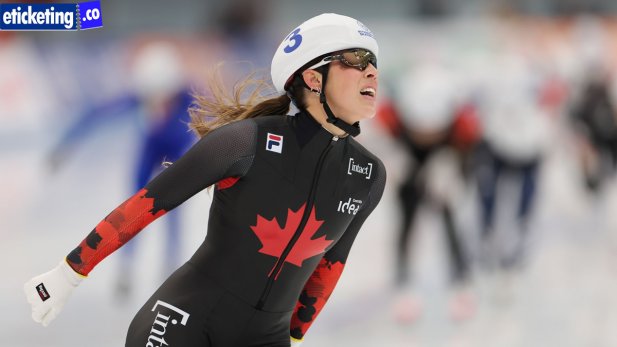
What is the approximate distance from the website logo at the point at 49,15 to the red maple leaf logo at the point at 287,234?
7.25ft

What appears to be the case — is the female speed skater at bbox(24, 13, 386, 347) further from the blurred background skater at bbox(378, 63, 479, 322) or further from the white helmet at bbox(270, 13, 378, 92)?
the blurred background skater at bbox(378, 63, 479, 322)

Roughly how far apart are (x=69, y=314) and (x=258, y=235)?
4.47 meters

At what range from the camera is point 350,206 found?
2.72m

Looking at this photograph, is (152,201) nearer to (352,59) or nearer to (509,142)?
(352,59)

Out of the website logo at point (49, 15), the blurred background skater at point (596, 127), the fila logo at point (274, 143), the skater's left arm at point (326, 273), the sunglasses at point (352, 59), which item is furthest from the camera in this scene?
the blurred background skater at point (596, 127)

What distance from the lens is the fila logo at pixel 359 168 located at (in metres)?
2.72

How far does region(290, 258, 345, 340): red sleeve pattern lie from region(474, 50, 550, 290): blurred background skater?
14.5 feet

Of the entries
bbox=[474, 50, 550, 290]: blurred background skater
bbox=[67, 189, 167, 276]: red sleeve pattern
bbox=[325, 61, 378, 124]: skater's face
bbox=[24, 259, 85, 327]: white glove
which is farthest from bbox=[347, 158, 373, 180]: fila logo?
bbox=[474, 50, 550, 290]: blurred background skater

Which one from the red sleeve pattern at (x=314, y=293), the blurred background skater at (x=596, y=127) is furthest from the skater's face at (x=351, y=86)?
the blurred background skater at (x=596, y=127)

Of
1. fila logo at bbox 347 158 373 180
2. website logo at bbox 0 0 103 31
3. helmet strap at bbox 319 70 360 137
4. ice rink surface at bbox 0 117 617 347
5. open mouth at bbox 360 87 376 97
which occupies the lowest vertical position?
ice rink surface at bbox 0 117 617 347

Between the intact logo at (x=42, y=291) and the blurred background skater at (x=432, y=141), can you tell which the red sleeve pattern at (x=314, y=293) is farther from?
the blurred background skater at (x=432, y=141)

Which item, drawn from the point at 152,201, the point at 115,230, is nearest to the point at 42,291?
the point at 115,230

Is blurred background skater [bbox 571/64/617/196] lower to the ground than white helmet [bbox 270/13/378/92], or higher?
lower

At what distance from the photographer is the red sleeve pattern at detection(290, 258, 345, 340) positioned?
9.70 feet
